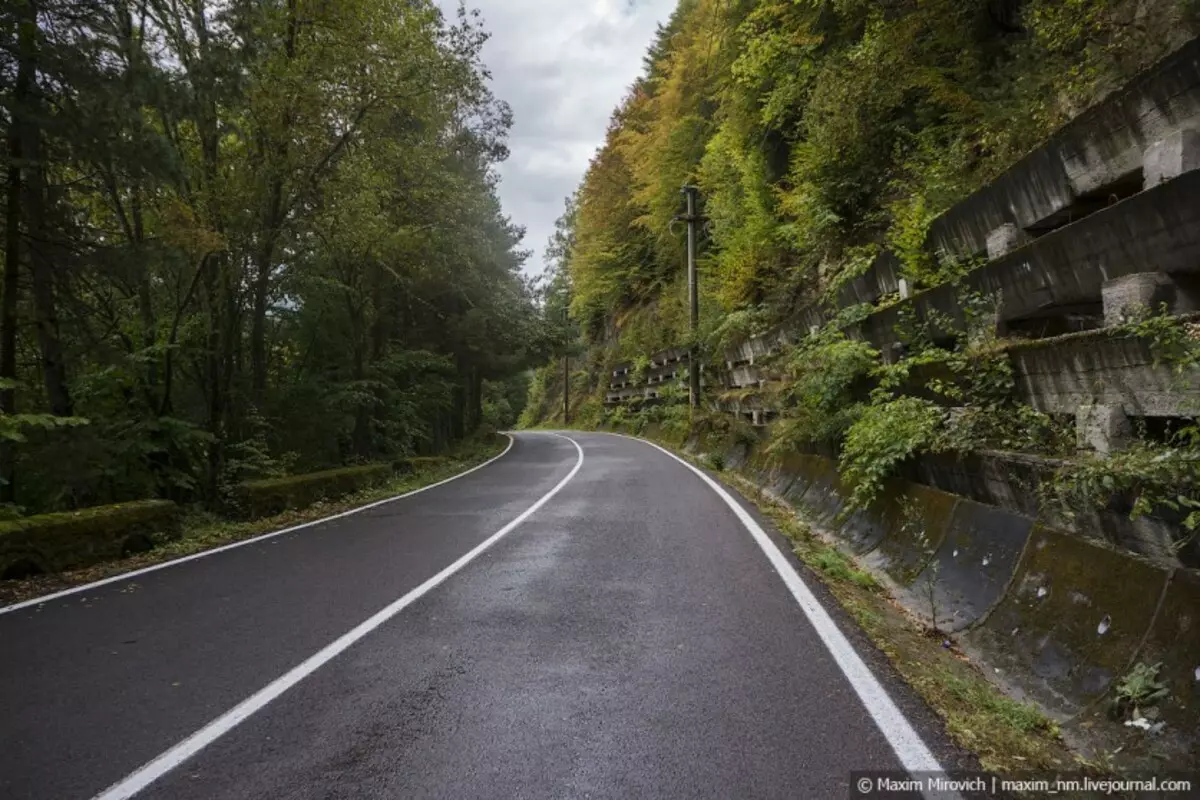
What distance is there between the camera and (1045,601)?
12.9 feet

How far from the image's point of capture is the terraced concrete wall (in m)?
3.04

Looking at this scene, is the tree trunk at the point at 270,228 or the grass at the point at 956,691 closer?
the grass at the point at 956,691

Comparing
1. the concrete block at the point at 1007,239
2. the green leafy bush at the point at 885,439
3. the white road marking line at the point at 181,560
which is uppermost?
the concrete block at the point at 1007,239

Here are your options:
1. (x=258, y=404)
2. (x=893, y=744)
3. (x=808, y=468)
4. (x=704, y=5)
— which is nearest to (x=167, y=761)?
(x=893, y=744)

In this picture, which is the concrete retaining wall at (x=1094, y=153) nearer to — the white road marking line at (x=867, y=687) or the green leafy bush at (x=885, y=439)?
the green leafy bush at (x=885, y=439)

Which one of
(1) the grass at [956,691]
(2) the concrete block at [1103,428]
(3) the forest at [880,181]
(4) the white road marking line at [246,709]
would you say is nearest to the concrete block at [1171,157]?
(3) the forest at [880,181]

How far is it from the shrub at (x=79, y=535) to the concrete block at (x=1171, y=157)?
33.9 feet

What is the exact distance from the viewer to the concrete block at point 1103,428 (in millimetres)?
4195

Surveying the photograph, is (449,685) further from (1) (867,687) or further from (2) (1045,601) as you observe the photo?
(2) (1045,601)

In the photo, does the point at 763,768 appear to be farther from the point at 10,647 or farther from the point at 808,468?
the point at 808,468

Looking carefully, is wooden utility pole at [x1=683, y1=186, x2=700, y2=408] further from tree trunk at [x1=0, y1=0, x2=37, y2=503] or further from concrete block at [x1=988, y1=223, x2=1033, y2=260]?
tree trunk at [x1=0, y1=0, x2=37, y2=503]

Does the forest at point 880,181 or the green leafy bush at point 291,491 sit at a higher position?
the forest at point 880,181

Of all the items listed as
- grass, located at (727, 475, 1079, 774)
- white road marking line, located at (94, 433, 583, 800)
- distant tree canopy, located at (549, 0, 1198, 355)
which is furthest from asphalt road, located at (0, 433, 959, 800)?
distant tree canopy, located at (549, 0, 1198, 355)

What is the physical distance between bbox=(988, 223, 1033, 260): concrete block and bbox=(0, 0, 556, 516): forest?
10092 mm
